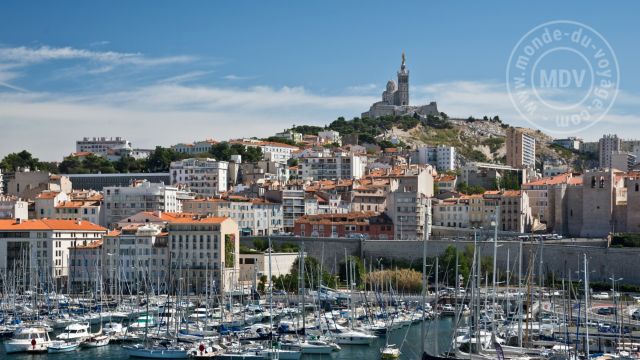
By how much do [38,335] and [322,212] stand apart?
3382 cm

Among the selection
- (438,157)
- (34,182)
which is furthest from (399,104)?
(34,182)

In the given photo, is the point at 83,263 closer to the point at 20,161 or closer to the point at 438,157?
the point at 20,161

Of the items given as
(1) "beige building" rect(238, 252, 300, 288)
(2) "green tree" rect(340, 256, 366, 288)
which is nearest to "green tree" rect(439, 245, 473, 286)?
(2) "green tree" rect(340, 256, 366, 288)

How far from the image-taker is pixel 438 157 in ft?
339

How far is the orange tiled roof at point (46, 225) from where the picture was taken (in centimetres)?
5821

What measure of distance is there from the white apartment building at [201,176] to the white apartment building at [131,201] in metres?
10.5

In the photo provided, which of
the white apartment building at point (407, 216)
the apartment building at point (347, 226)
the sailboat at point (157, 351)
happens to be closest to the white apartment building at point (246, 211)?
the apartment building at point (347, 226)

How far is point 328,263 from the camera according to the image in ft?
197

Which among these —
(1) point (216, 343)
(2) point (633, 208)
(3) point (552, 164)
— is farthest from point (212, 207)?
(3) point (552, 164)

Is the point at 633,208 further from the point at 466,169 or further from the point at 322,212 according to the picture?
the point at 466,169

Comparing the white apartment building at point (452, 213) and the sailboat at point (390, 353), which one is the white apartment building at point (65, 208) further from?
the sailboat at point (390, 353)

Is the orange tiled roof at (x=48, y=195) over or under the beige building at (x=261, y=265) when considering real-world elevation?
over

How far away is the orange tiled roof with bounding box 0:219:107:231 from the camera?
58209mm

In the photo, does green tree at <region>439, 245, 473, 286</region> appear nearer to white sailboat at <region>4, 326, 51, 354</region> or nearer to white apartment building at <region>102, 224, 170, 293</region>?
white apartment building at <region>102, 224, 170, 293</region>
